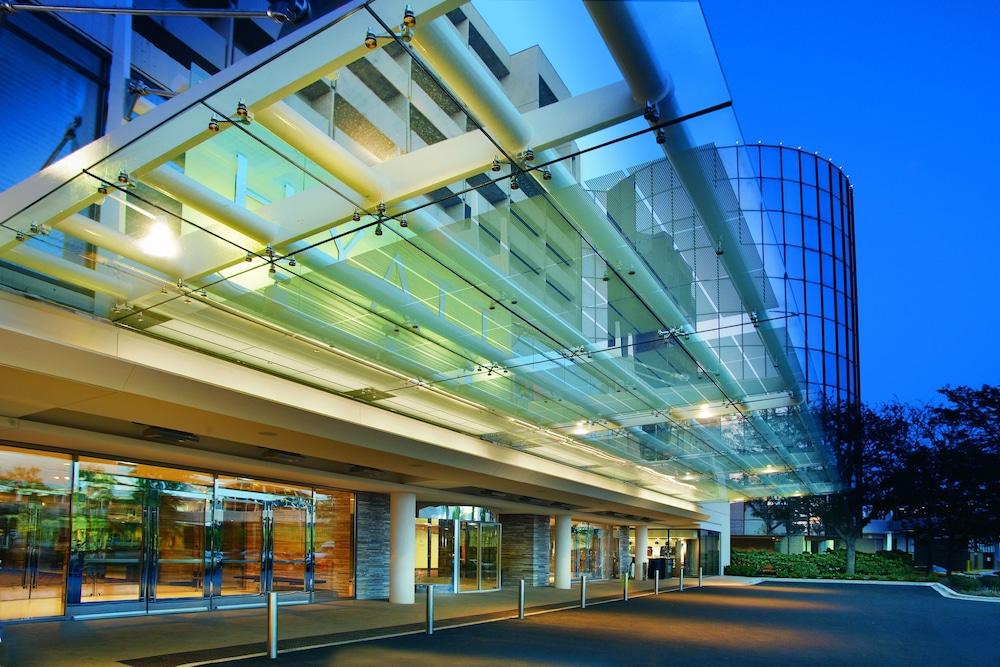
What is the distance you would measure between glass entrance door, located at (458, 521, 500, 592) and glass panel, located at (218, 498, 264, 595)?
8.38 meters

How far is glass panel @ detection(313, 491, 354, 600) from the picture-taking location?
21.1 m

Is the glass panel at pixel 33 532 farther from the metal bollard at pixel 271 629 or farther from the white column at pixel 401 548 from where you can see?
the white column at pixel 401 548

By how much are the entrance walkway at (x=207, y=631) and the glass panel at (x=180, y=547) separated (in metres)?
0.79

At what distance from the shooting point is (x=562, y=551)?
3044cm

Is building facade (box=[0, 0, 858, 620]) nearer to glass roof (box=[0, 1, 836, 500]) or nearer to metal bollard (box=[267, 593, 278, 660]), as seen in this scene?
glass roof (box=[0, 1, 836, 500])

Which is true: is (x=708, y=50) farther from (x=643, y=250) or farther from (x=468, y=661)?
(x=468, y=661)

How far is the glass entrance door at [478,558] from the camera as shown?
26.6 m

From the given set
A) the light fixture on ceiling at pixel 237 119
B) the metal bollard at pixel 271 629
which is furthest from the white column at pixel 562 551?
the light fixture on ceiling at pixel 237 119

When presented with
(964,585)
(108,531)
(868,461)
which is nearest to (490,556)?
(108,531)

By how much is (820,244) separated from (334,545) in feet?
127

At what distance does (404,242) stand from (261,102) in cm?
253

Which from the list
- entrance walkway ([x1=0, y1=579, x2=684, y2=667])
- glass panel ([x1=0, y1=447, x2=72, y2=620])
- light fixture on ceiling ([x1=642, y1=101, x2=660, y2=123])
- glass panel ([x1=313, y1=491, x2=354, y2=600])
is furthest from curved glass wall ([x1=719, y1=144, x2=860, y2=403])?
light fixture on ceiling ([x1=642, y1=101, x2=660, y2=123])

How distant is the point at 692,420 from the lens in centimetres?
1666

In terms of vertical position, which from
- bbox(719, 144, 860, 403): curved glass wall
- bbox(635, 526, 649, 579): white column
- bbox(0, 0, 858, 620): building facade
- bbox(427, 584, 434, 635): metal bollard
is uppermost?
bbox(719, 144, 860, 403): curved glass wall
